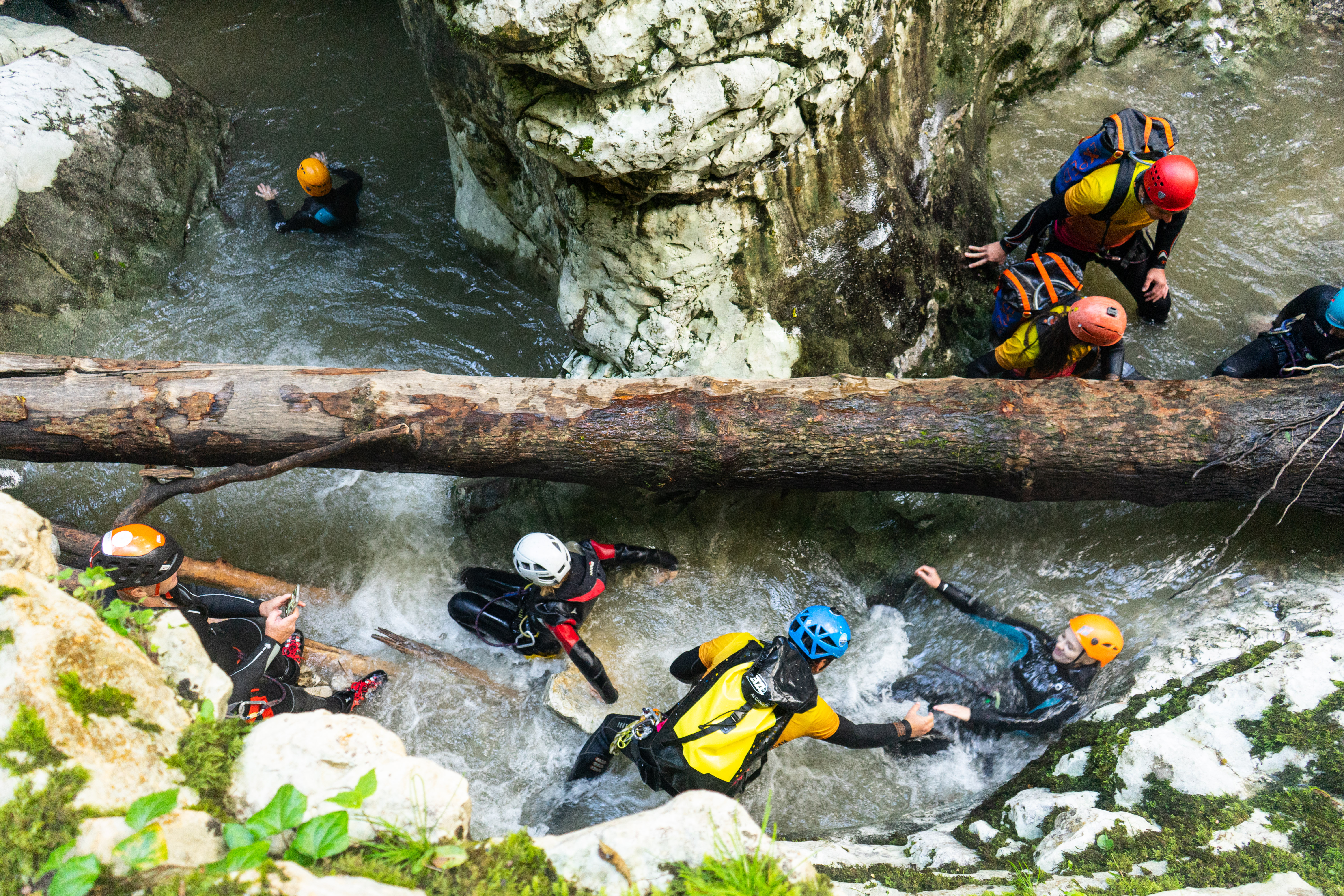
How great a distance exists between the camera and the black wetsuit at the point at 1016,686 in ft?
14.1

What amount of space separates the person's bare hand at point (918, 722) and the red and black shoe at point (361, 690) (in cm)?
351

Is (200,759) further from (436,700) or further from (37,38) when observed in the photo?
(37,38)

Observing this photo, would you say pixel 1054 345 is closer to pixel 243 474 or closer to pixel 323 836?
pixel 323 836

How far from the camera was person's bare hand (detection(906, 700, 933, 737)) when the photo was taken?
14.2 feet

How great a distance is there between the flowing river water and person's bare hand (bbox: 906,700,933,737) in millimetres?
347

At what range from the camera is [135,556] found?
368 centimetres

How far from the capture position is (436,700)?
4.86 m

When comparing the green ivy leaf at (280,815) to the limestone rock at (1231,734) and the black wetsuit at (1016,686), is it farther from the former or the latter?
the black wetsuit at (1016,686)

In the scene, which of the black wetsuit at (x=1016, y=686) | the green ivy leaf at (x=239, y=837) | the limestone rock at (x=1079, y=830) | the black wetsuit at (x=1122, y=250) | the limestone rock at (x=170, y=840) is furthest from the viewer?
the black wetsuit at (x=1122, y=250)

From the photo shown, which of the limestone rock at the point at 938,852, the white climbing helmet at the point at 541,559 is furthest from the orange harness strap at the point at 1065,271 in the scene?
the white climbing helmet at the point at 541,559

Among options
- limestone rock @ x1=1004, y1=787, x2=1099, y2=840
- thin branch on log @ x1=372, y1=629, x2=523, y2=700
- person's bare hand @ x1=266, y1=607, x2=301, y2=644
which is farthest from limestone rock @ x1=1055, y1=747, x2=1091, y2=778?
person's bare hand @ x1=266, y1=607, x2=301, y2=644

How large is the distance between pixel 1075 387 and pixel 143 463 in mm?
6072

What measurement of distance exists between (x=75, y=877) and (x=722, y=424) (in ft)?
11.0

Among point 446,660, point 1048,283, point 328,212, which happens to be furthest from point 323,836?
point 328,212
